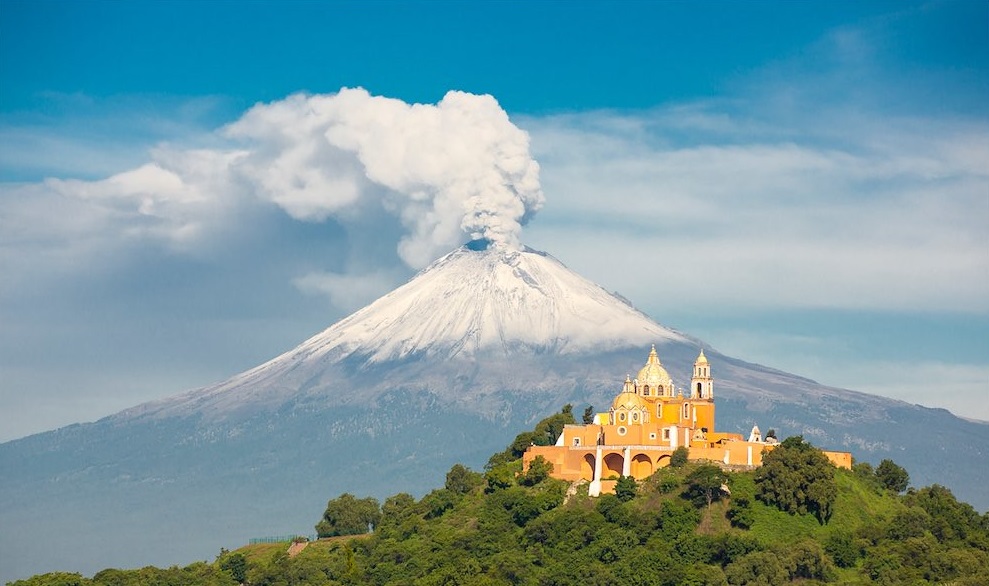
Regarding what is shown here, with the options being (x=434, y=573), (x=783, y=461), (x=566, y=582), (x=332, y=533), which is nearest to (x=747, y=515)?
(x=783, y=461)

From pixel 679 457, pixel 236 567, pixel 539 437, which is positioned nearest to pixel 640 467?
pixel 679 457

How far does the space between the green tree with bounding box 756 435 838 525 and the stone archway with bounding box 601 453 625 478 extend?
8046 mm

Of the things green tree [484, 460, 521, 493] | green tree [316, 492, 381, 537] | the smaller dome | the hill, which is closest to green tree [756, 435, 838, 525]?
the hill

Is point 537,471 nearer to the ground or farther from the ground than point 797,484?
farther from the ground

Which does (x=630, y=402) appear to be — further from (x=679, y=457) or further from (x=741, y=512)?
(x=741, y=512)

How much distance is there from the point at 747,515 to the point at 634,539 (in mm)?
6041

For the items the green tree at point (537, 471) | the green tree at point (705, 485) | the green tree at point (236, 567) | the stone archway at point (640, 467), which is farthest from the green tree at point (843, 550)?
the green tree at point (236, 567)

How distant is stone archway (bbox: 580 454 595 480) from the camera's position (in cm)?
10400

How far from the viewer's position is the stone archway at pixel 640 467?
338 feet

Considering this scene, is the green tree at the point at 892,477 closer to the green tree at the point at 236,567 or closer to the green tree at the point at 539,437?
the green tree at the point at 539,437

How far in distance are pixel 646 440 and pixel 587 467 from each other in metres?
3.67

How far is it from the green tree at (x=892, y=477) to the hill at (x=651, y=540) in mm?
532

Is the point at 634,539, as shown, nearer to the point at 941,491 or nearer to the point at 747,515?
the point at 747,515

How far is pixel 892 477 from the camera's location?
352ft
